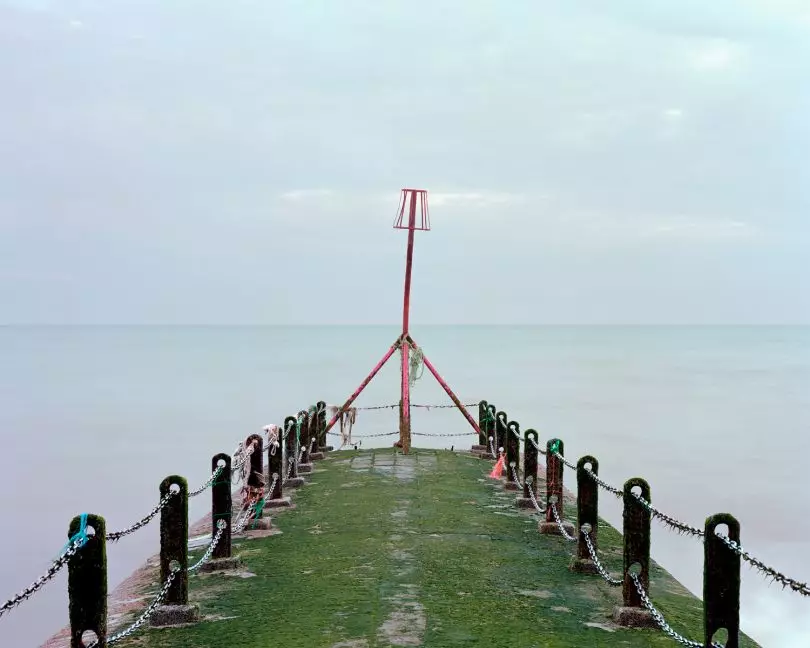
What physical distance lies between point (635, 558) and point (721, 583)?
133 cm

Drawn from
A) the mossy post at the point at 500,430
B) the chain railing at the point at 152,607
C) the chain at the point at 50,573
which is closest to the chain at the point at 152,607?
the chain railing at the point at 152,607

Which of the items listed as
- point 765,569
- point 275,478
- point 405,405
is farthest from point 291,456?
point 765,569

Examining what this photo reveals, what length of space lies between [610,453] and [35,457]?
30.4 m

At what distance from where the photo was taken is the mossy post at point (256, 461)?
9195mm

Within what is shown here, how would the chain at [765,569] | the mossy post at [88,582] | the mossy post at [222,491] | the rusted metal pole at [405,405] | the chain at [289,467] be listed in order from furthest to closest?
the rusted metal pole at [405,405]
the chain at [289,467]
the mossy post at [222,491]
the mossy post at [88,582]
the chain at [765,569]

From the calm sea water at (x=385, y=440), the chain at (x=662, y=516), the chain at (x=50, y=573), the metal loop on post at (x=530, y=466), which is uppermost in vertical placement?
the chain at (x=662, y=516)

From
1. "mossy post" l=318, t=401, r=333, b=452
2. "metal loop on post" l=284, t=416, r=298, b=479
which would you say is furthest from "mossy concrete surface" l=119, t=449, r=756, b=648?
"mossy post" l=318, t=401, r=333, b=452

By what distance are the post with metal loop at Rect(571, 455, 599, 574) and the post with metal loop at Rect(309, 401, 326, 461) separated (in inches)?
357

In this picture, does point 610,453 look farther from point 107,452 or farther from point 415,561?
point 415,561

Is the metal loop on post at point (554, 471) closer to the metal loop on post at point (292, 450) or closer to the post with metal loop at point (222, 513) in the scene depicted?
the post with metal loop at point (222, 513)

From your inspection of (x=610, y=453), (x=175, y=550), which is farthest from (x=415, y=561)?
(x=610, y=453)

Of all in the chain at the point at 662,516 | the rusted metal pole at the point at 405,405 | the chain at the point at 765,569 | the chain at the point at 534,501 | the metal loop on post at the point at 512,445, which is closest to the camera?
the chain at the point at 765,569

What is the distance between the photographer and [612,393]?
73312mm

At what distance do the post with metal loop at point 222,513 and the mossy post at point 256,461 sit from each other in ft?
4.23
